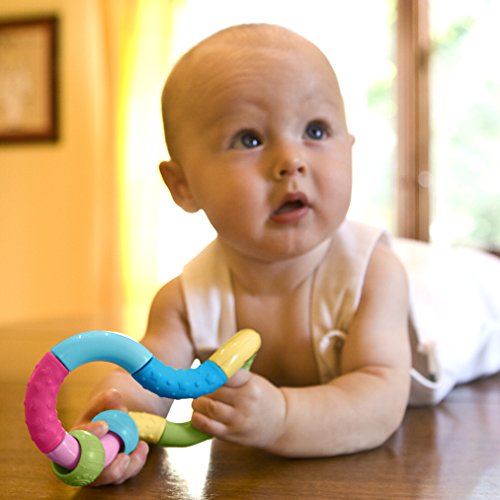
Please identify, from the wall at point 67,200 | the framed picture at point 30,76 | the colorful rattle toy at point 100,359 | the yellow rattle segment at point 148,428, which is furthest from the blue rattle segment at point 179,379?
the framed picture at point 30,76

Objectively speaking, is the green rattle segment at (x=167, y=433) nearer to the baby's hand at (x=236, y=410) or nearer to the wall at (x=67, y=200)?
the baby's hand at (x=236, y=410)

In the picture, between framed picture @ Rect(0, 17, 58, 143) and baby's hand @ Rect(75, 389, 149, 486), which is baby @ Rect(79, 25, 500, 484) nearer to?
baby's hand @ Rect(75, 389, 149, 486)

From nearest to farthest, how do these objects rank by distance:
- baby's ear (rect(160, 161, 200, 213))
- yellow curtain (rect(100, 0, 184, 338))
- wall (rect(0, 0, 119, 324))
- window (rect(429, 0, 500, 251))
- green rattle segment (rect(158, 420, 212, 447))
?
green rattle segment (rect(158, 420, 212, 447)) → baby's ear (rect(160, 161, 200, 213)) → window (rect(429, 0, 500, 251)) → yellow curtain (rect(100, 0, 184, 338)) → wall (rect(0, 0, 119, 324))

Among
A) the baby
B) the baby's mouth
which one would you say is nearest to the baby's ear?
the baby

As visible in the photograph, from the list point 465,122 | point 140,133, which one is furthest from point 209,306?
point 140,133

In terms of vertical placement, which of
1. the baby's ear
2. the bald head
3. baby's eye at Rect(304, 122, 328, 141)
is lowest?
the baby's ear

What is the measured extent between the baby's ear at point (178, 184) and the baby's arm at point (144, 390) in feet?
0.32

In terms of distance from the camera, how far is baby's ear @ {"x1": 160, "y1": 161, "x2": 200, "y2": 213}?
74cm

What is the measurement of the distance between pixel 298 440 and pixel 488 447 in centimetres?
19

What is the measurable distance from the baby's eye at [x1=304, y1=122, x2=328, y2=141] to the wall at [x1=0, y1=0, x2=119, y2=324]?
2450 mm

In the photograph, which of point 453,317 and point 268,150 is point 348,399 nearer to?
point 268,150

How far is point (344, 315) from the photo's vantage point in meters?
0.75

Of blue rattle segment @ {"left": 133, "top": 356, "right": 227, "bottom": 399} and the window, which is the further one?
the window

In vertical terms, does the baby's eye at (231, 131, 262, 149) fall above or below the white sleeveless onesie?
above
